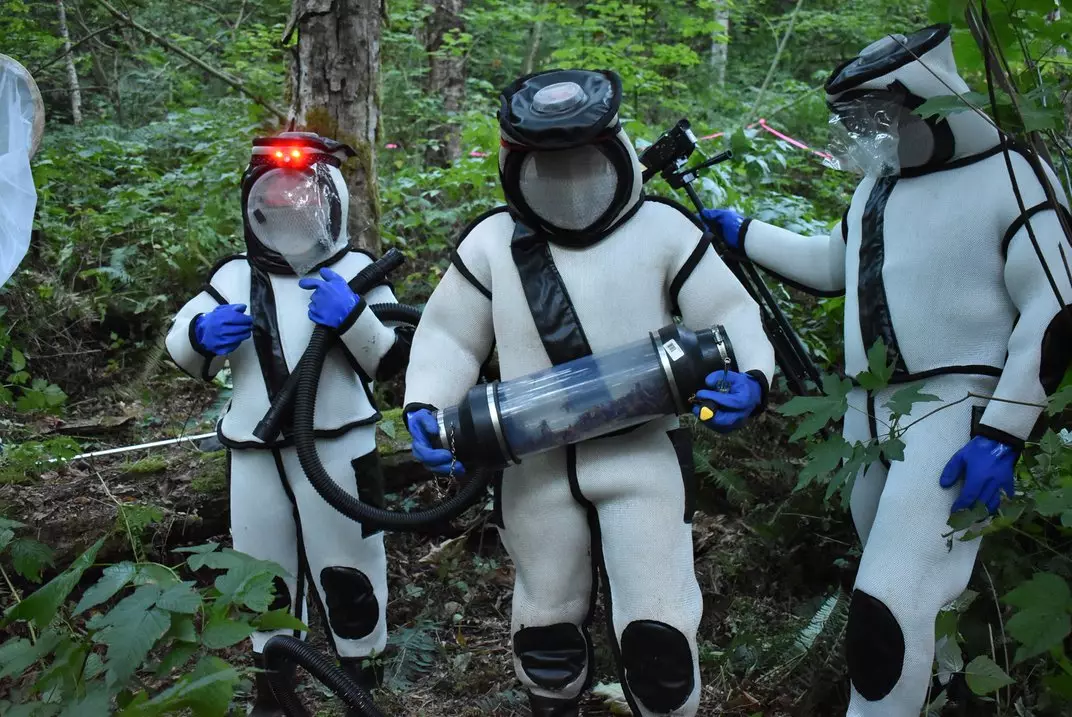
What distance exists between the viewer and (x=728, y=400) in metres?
2.27

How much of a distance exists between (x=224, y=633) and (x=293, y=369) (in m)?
1.46

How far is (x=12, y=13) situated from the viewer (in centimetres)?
733

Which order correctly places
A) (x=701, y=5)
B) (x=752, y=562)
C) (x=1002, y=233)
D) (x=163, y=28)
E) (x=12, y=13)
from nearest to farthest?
(x=1002, y=233)
(x=752, y=562)
(x=12, y=13)
(x=701, y=5)
(x=163, y=28)

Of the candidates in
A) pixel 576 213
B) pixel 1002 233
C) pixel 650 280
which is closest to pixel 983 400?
pixel 1002 233

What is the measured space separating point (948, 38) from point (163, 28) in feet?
29.5

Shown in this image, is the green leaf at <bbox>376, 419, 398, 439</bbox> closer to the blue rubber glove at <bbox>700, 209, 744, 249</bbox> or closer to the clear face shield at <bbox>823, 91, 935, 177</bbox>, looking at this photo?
the blue rubber glove at <bbox>700, 209, 744, 249</bbox>

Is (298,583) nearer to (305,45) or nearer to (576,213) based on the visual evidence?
(576,213)

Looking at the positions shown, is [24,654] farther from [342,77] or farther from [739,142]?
[739,142]

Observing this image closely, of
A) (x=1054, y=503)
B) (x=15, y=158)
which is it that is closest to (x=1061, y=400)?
(x=1054, y=503)

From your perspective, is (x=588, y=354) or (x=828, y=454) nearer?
(x=828, y=454)

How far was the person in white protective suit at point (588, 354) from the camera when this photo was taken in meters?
2.38

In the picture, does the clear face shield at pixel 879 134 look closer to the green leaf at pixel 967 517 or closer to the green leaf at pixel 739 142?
the green leaf at pixel 967 517

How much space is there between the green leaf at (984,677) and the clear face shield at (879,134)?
4.60 ft

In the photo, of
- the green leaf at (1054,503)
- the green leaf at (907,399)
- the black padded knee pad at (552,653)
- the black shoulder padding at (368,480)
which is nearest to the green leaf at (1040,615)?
the green leaf at (1054,503)
